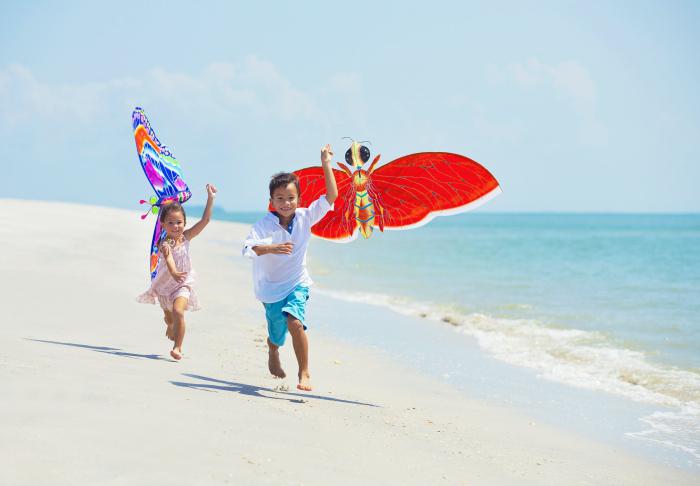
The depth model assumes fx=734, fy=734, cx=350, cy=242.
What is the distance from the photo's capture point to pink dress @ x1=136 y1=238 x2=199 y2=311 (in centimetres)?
596

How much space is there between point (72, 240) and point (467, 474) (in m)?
13.9

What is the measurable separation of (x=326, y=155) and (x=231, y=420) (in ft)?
6.72

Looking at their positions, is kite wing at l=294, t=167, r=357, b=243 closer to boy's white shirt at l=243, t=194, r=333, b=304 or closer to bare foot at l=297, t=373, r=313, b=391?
boy's white shirt at l=243, t=194, r=333, b=304

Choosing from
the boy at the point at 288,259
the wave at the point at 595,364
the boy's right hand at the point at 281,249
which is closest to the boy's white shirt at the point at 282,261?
the boy at the point at 288,259

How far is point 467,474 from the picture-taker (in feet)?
11.9

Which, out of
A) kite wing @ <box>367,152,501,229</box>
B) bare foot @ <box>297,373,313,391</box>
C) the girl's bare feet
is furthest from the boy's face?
the girl's bare feet

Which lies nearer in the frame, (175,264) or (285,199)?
(285,199)

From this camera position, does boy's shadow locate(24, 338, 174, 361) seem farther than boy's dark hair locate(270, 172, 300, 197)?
Yes

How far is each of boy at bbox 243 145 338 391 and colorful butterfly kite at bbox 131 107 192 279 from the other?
4.89 ft

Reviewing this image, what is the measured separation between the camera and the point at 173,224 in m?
5.92

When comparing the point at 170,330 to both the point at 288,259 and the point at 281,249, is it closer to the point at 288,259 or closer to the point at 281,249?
the point at 288,259

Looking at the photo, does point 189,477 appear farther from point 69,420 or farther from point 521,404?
point 521,404

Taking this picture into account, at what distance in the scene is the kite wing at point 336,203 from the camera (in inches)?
222

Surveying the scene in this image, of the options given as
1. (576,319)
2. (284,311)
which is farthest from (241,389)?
(576,319)
